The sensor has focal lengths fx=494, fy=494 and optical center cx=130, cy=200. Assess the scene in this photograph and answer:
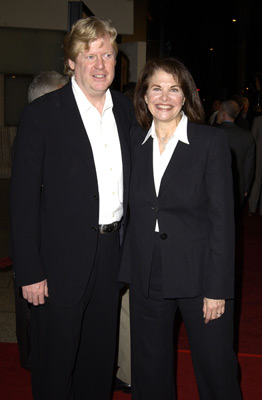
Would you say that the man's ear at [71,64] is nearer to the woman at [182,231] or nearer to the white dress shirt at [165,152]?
the woman at [182,231]

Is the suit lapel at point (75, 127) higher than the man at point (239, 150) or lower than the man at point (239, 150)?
higher

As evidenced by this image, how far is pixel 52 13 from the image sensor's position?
751 cm

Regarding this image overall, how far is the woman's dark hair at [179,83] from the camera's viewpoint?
2020 mm

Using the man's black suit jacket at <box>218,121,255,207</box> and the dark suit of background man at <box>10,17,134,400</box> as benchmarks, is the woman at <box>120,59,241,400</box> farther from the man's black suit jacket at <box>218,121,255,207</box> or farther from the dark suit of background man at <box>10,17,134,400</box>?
the man's black suit jacket at <box>218,121,255,207</box>

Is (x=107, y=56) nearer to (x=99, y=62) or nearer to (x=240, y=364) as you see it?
(x=99, y=62)

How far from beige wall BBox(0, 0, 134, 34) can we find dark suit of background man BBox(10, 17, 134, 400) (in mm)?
5598

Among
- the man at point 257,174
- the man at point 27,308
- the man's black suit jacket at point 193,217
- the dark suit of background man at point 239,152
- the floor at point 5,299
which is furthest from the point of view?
the man at point 257,174

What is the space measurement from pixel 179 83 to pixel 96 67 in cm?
35

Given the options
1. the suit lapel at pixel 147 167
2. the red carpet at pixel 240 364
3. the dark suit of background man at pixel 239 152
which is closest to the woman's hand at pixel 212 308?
the suit lapel at pixel 147 167

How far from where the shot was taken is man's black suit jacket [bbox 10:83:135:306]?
1.96 meters

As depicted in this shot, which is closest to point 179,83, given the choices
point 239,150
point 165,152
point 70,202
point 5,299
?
point 165,152

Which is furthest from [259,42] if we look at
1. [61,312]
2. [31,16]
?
[61,312]

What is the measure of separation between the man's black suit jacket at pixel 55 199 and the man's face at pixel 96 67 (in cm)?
9

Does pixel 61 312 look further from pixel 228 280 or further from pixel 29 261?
pixel 228 280
